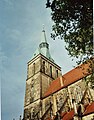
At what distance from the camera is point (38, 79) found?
2488 centimetres

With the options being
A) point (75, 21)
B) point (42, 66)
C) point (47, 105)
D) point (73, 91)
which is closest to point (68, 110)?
point (73, 91)

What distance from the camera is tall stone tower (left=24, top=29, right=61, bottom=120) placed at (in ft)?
73.9

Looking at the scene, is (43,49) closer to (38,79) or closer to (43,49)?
(43,49)

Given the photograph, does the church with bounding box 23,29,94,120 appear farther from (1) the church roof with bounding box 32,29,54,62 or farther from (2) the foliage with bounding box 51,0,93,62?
(2) the foliage with bounding box 51,0,93,62

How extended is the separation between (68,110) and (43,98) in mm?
4910

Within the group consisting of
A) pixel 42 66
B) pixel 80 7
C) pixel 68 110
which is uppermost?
pixel 42 66

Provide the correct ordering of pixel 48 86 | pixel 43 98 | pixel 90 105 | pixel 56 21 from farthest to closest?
pixel 48 86, pixel 43 98, pixel 90 105, pixel 56 21

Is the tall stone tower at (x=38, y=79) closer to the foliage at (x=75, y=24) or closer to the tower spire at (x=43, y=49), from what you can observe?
the tower spire at (x=43, y=49)

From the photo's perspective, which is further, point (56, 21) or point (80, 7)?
point (56, 21)

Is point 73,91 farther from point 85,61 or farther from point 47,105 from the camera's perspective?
point 85,61

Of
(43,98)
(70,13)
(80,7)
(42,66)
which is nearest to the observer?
(80,7)

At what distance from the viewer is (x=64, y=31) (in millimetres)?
7746

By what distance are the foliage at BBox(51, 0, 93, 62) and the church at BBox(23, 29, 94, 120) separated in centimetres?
679

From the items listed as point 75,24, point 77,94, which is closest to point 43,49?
point 77,94
